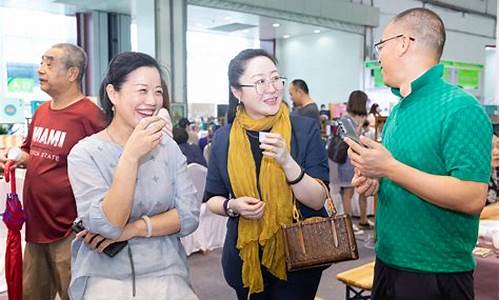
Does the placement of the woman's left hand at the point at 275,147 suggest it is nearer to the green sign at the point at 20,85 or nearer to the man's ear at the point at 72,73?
the man's ear at the point at 72,73

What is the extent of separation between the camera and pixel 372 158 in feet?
4.38

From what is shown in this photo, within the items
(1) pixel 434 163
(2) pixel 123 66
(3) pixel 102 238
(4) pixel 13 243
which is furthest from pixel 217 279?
(1) pixel 434 163

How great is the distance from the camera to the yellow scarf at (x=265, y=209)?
1.73 metres

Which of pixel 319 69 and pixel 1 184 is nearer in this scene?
pixel 1 184

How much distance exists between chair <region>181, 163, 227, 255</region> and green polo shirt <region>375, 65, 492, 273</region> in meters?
2.98

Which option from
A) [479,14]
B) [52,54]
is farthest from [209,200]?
[479,14]

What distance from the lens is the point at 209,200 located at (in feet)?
6.15

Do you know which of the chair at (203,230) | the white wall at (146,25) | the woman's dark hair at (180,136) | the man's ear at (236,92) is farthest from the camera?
the white wall at (146,25)

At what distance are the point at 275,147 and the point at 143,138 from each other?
43cm

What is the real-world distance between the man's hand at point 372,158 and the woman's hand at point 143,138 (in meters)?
0.56

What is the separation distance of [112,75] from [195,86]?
1228 centimetres

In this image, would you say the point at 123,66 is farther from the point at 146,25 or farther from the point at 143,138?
the point at 146,25

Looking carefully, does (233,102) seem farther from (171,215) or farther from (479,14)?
(479,14)

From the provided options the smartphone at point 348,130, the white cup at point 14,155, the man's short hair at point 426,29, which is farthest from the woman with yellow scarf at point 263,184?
the white cup at point 14,155
